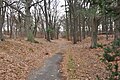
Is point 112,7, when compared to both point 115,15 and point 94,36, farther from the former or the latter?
point 94,36

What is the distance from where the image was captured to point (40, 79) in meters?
10.5

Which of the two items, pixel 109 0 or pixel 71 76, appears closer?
pixel 109 0

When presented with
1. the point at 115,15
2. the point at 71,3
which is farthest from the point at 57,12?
the point at 115,15

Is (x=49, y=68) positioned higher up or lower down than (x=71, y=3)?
lower down

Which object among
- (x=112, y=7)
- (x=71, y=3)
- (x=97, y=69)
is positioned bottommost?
(x=97, y=69)

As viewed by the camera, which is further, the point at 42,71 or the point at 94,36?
the point at 94,36

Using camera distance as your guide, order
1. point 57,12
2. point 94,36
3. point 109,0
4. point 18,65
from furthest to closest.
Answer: point 57,12, point 94,36, point 18,65, point 109,0

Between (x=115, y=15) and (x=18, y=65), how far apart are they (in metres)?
6.68

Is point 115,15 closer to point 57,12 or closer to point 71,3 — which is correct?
point 71,3

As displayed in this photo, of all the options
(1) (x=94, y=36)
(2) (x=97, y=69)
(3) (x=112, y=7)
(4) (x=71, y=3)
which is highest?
(4) (x=71, y=3)

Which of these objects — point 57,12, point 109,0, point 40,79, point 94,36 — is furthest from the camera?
point 57,12

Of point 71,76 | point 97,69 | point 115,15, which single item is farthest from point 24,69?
point 115,15

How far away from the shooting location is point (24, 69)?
1247 cm

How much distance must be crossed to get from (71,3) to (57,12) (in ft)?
104
